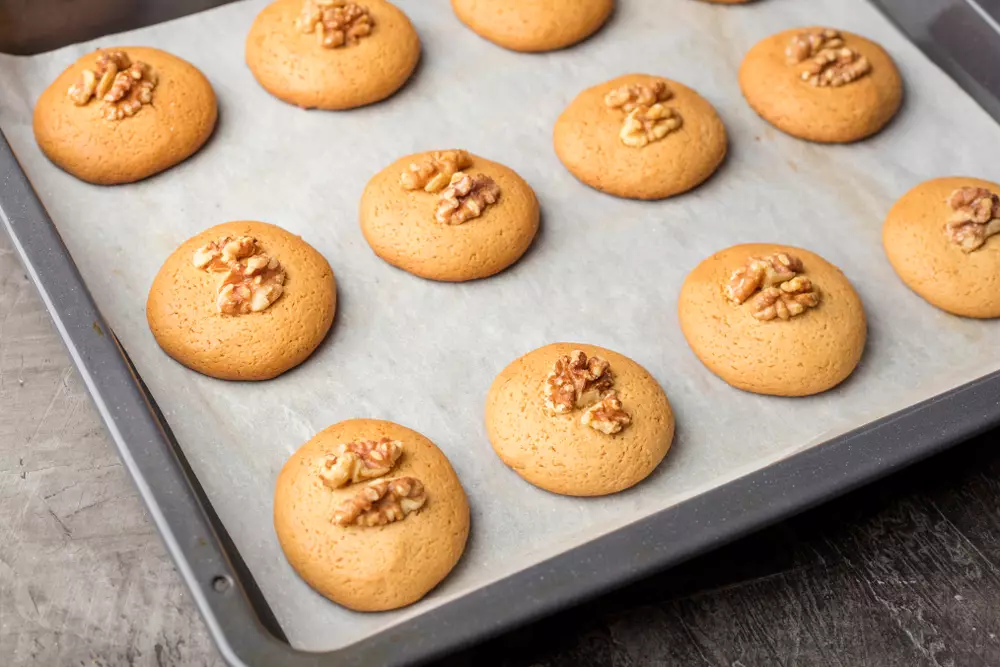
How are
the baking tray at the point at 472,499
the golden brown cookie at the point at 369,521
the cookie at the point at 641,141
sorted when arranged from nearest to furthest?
the baking tray at the point at 472,499 < the golden brown cookie at the point at 369,521 < the cookie at the point at 641,141

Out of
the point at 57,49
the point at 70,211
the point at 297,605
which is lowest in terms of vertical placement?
the point at 297,605

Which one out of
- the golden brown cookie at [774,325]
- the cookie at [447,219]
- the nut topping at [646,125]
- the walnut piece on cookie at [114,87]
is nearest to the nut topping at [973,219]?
the golden brown cookie at [774,325]

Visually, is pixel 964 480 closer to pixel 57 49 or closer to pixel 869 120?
pixel 869 120

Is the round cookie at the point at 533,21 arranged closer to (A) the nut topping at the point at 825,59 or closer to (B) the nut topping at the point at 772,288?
(A) the nut topping at the point at 825,59

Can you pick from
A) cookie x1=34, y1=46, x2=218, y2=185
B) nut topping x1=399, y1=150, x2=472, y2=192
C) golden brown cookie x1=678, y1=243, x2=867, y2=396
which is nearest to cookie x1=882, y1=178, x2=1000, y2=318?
golden brown cookie x1=678, y1=243, x2=867, y2=396

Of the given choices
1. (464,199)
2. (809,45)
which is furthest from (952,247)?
(464,199)

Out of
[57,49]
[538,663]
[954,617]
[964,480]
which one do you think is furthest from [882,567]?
[57,49]

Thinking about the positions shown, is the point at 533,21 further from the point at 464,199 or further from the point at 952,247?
the point at 952,247
